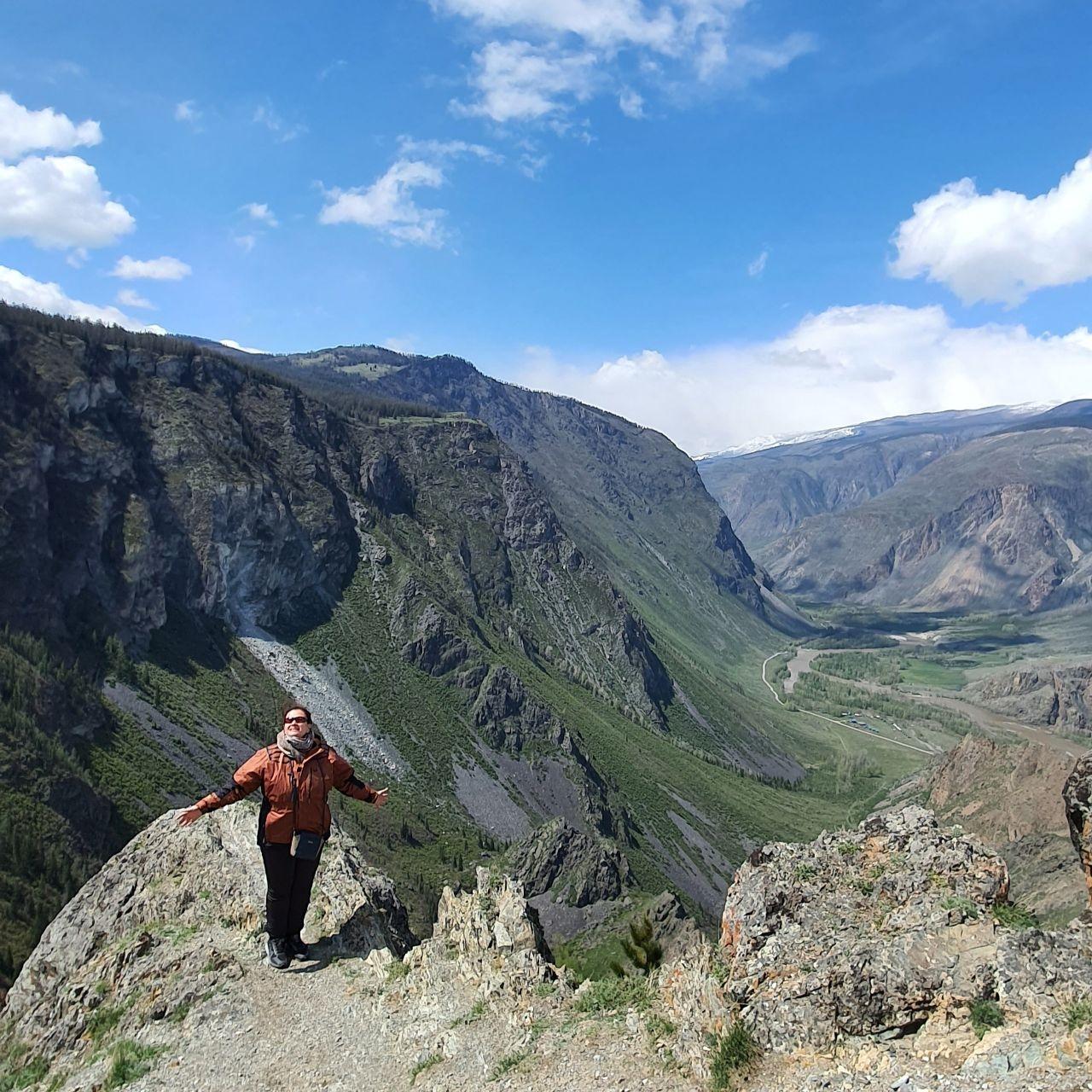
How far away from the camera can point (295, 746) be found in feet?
54.2

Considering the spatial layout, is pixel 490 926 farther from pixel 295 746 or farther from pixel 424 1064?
pixel 295 746

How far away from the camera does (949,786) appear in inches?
5315

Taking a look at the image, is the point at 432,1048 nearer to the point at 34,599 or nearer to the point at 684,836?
the point at 34,599

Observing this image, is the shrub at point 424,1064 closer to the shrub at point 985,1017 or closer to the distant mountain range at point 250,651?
the shrub at point 985,1017

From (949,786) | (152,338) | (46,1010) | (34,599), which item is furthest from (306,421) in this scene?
(46,1010)

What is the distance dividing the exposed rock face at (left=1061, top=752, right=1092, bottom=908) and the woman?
14257 mm

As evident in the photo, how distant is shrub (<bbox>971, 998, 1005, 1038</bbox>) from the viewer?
1160cm

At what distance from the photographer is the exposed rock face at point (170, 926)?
19.5 metres

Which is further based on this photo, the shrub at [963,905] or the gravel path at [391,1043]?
the shrub at [963,905]

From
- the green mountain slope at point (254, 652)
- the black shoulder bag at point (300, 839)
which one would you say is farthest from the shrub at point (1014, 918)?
the green mountain slope at point (254, 652)

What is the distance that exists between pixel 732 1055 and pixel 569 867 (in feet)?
263

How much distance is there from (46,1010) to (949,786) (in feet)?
482

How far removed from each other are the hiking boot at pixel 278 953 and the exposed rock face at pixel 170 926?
3.23 feet

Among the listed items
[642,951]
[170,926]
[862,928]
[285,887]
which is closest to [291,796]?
[285,887]
